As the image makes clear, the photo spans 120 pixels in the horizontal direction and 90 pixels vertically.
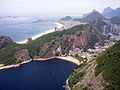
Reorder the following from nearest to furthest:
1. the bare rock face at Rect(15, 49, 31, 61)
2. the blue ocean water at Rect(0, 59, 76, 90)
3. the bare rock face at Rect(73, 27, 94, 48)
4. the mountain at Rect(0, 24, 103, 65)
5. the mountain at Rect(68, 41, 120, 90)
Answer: the mountain at Rect(68, 41, 120, 90) < the blue ocean water at Rect(0, 59, 76, 90) < the bare rock face at Rect(15, 49, 31, 61) < the mountain at Rect(0, 24, 103, 65) < the bare rock face at Rect(73, 27, 94, 48)

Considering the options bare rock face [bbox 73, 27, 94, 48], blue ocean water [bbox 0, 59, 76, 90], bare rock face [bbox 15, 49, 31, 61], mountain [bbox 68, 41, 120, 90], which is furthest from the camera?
bare rock face [bbox 73, 27, 94, 48]

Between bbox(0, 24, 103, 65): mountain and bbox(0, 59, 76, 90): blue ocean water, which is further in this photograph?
bbox(0, 24, 103, 65): mountain

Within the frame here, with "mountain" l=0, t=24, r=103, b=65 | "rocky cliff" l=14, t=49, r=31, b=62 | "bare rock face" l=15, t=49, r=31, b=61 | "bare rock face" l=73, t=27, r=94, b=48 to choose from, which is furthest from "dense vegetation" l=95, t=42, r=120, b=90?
"bare rock face" l=73, t=27, r=94, b=48

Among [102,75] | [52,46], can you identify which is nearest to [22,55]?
[52,46]

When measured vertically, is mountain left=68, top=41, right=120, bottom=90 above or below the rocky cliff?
above

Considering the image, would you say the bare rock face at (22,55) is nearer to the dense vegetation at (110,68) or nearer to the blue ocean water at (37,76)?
the blue ocean water at (37,76)

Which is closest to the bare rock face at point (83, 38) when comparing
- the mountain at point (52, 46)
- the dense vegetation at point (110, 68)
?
the mountain at point (52, 46)

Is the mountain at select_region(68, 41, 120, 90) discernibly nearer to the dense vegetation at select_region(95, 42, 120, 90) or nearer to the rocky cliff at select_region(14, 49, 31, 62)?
the dense vegetation at select_region(95, 42, 120, 90)
